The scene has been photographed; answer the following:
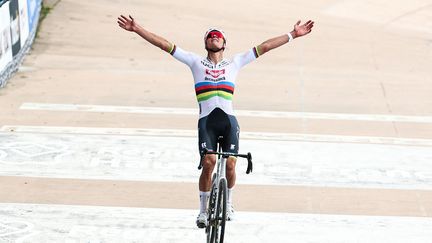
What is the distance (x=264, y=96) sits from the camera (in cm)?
1856

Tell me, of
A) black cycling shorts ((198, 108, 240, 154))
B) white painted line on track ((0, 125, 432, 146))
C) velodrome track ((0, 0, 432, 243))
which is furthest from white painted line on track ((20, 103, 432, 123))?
black cycling shorts ((198, 108, 240, 154))

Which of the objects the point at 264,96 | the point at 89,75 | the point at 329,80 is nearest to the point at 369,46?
the point at 329,80

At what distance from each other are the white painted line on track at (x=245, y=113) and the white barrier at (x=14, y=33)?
1782 mm

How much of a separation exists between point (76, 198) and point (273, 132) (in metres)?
4.78

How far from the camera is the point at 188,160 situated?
553 inches

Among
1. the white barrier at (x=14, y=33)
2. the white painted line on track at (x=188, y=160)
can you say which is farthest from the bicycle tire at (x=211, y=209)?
the white barrier at (x=14, y=33)

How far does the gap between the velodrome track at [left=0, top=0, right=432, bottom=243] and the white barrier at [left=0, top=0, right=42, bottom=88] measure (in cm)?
33

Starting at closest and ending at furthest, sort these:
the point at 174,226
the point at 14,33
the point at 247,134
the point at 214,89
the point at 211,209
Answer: the point at 211,209 < the point at 214,89 < the point at 174,226 < the point at 247,134 < the point at 14,33

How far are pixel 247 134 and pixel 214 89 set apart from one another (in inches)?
243

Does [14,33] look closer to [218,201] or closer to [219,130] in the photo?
[219,130]

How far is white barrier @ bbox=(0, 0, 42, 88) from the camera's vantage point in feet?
60.3

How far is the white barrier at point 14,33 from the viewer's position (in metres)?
18.4

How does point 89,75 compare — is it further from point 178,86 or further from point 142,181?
point 142,181

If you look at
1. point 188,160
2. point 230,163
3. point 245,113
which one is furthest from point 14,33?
point 230,163
